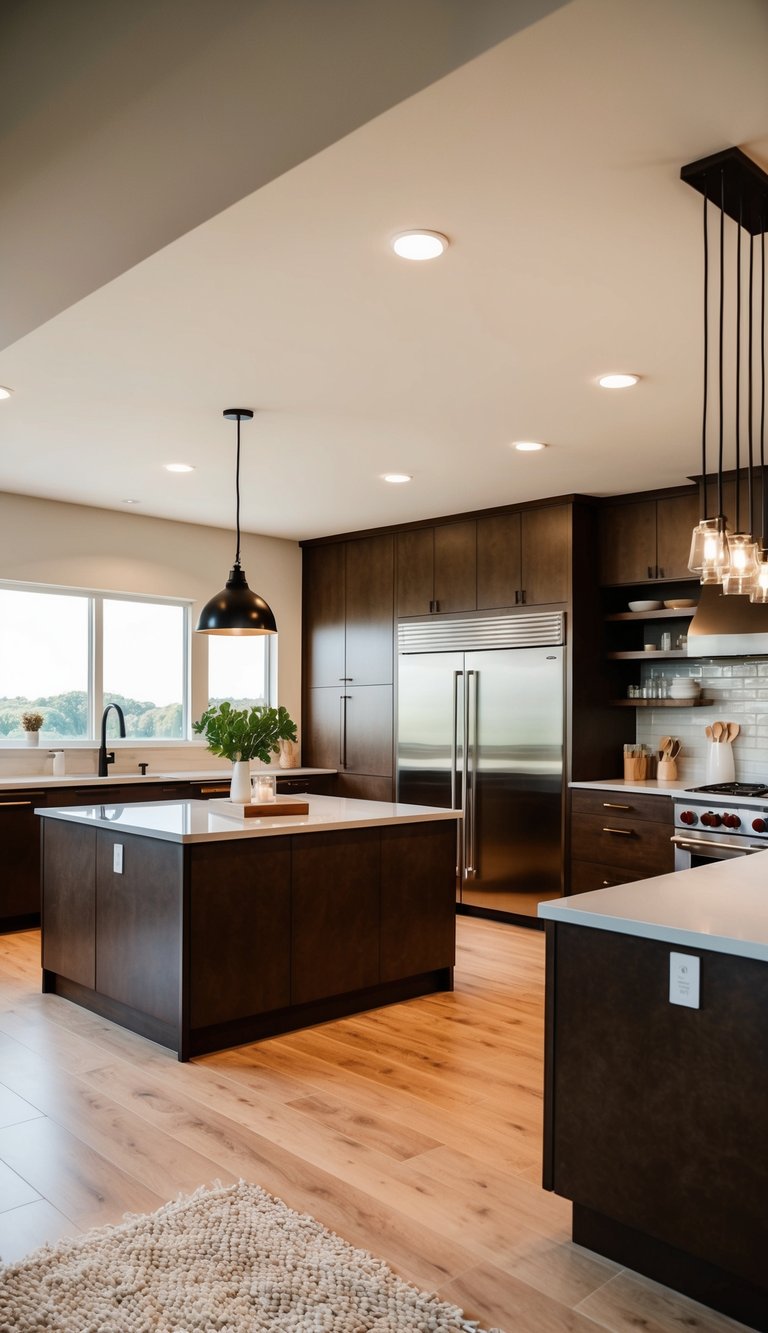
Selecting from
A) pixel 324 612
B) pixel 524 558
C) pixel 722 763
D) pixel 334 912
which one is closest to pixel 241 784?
pixel 334 912

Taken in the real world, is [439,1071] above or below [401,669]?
below

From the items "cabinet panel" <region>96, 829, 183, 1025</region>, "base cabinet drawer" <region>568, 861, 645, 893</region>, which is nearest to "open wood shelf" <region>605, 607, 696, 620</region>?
"base cabinet drawer" <region>568, 861, 645, 893</region>

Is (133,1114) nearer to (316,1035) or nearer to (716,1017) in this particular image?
(316,1035)

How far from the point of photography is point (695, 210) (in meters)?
2.43

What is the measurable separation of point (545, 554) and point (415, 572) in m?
1.08

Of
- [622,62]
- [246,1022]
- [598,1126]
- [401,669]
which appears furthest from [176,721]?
[622,62]

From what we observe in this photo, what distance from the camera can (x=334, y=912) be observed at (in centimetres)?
407

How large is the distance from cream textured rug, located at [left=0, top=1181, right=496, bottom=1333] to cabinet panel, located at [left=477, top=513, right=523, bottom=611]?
4150 mm

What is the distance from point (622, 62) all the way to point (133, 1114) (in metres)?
3.03

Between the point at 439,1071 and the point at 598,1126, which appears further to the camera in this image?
the point at 439,1071

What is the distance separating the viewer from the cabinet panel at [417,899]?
4262 millimetres

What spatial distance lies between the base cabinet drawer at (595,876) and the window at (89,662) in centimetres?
286

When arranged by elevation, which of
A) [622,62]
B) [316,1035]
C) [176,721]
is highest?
[622,62]

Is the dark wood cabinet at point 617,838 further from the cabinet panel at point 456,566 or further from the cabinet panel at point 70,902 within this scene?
the cabinet panel at point 70,902
